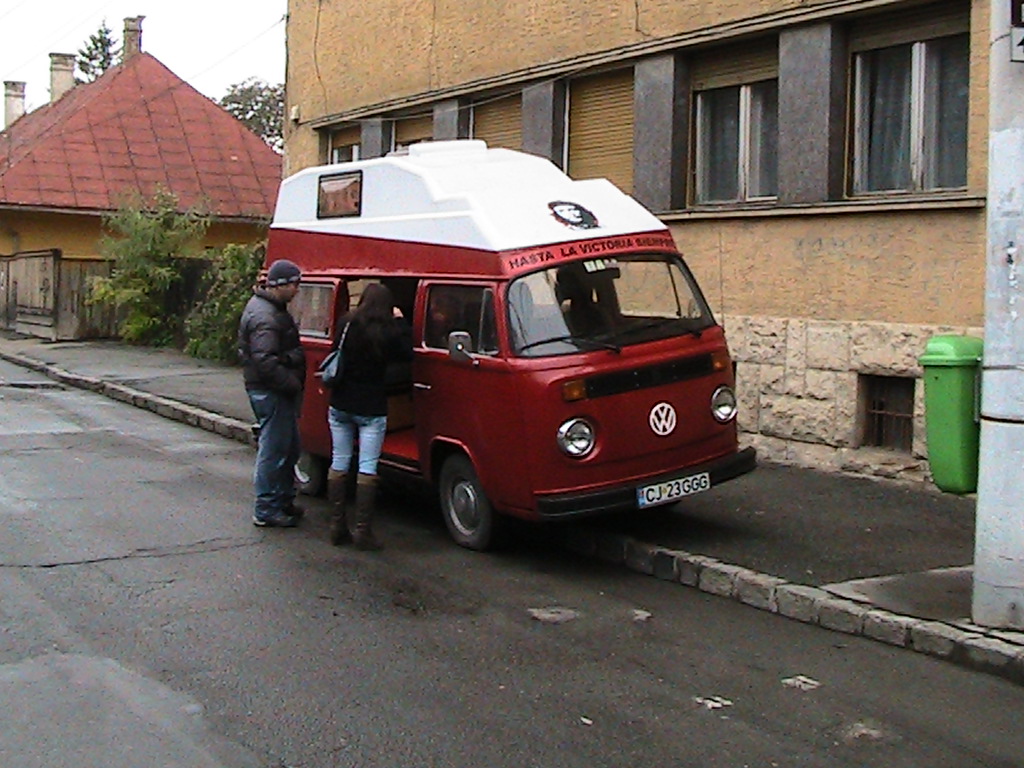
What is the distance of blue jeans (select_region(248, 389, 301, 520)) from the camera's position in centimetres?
970

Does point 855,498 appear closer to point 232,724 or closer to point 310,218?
point 310,218

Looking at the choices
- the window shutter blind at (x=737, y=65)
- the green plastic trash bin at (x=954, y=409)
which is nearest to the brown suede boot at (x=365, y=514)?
the green plastic trash bin at (x=954, y=409)

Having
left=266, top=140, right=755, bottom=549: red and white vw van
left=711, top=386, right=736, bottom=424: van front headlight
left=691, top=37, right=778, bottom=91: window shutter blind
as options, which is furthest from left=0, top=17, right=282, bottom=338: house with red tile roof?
left=711, top=386, right=736, bottom=424: van front headlight

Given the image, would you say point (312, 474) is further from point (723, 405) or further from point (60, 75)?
point (60, 75)

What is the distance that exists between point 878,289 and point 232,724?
734cm

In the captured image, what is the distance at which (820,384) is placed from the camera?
11781 mm

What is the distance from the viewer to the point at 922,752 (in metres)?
5.38

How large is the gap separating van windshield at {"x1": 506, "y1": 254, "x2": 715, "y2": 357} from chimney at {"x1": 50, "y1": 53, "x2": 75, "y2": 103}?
139ft

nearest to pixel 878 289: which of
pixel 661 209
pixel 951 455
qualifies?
pixel 661 209

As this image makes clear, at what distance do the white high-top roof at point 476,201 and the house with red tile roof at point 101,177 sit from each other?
20.0m

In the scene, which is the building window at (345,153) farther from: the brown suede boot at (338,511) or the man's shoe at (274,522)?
the brown suede boot at (338,511)

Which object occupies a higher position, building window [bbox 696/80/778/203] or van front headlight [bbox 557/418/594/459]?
building window [bbox 696/80/778/203]

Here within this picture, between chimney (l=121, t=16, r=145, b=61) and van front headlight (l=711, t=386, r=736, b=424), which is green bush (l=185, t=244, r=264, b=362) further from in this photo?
chimney (l=121, t=16, r=145, b=61)

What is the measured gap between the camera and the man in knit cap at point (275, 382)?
952cm
